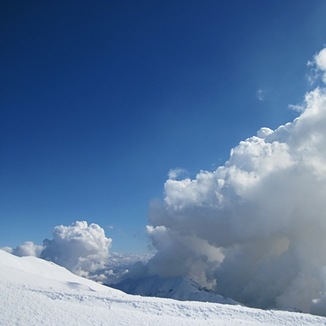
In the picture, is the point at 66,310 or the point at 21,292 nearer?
the point at 66,310

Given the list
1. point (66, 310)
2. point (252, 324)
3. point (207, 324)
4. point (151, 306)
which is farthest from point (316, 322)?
point (66, 310)

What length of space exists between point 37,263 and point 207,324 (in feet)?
170

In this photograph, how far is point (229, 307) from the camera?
114 ft

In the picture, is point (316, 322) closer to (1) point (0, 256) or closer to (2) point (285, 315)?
(2) point (285, 315)

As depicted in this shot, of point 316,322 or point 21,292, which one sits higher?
point 316,322

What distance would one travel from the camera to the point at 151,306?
106 ft

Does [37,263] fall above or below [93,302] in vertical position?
above

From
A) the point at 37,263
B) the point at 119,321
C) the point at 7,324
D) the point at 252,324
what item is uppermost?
the point at 37,263

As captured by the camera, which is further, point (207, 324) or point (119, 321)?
point (207, 324)

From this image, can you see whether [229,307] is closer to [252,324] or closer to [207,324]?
[252,324]

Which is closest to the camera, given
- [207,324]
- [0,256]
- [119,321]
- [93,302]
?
[119,321]

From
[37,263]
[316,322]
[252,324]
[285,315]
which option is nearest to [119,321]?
[252,324]

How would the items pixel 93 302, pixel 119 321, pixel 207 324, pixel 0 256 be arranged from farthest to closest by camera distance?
pixel 0 256 < pixel 93 302 < pixel 207 324 < pixel 119 321

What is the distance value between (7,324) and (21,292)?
7.47 meters
